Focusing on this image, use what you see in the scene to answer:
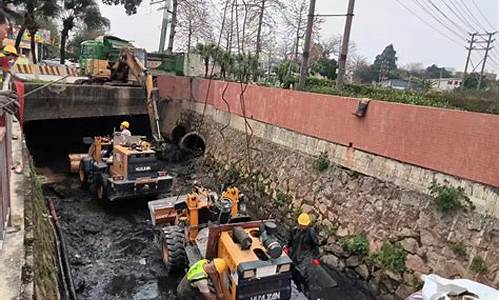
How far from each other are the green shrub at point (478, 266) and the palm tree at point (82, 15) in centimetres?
2669

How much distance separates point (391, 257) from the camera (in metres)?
7.53

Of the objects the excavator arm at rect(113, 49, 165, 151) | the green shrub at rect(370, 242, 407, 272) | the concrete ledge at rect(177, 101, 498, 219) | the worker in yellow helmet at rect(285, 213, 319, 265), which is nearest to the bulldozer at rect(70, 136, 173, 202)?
the excavator arm at rect(113, 49, 165, 151)

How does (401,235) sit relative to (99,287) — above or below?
above

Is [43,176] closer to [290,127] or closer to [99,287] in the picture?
[99,287]

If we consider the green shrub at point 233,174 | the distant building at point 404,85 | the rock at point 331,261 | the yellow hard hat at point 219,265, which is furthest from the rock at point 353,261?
the distant building at point 404,85

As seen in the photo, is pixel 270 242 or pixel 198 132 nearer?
pixel 270 242

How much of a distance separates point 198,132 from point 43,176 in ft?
20.2

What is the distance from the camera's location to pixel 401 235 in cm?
764

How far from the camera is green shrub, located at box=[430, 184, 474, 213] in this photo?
6.79m

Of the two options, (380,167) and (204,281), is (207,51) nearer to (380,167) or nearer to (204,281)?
(380,167)

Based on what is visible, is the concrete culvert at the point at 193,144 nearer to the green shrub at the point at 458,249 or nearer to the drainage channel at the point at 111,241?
the drainage channel at the point at 111,241

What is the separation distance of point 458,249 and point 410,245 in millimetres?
921

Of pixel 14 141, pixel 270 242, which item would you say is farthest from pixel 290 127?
pixel 14 141

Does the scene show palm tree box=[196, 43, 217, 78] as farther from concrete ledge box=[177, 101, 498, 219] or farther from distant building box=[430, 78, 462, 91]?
distant building box=[430, 78, 462, 91]
